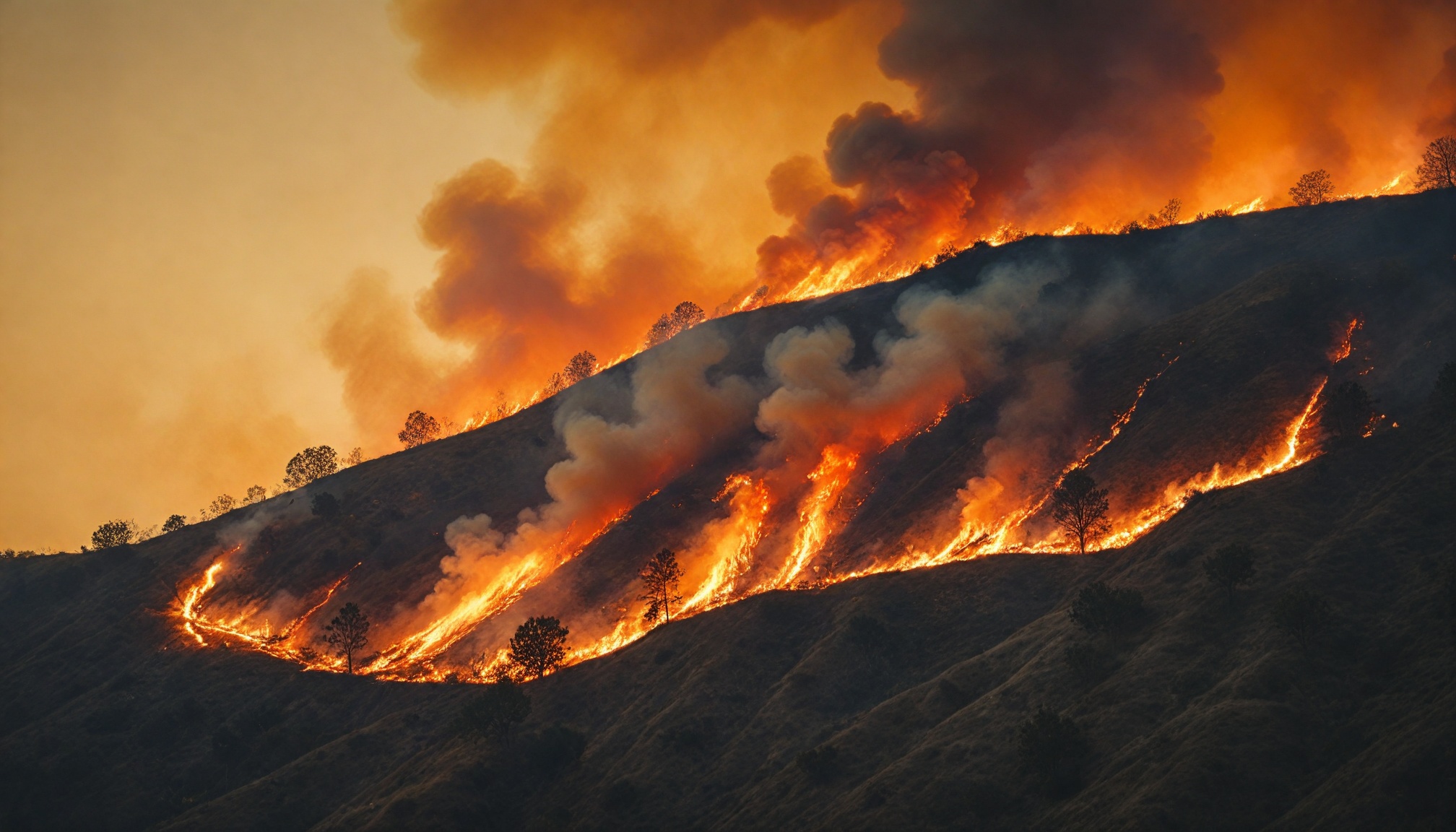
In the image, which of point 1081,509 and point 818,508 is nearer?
point 1081,509

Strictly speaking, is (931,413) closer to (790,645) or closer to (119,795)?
(790,645)

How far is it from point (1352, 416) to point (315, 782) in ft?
430

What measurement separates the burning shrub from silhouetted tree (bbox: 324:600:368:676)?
42.6 metres

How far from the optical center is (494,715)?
11469 cm

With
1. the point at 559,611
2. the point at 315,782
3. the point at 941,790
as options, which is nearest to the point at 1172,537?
the point at 941,790

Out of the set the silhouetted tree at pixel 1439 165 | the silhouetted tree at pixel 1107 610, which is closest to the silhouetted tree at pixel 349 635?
the silhouetted tree at pixel 1107 610

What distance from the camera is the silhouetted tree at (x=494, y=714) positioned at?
4498 inches

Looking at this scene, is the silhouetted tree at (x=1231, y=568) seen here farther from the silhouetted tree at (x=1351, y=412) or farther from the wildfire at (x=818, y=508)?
the wildfire at (x=818, y=508)

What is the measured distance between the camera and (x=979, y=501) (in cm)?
14262

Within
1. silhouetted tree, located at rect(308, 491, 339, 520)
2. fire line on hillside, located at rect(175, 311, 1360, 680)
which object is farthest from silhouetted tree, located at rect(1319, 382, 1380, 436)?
silhouetted tree, located at rect(308, 491, 339, 520)

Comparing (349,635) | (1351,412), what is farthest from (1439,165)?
(349,635)

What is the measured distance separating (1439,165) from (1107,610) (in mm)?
147082

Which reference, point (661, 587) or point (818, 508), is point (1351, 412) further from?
point (661, 587)

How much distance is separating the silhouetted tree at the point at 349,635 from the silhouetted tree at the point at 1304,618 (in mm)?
125058
